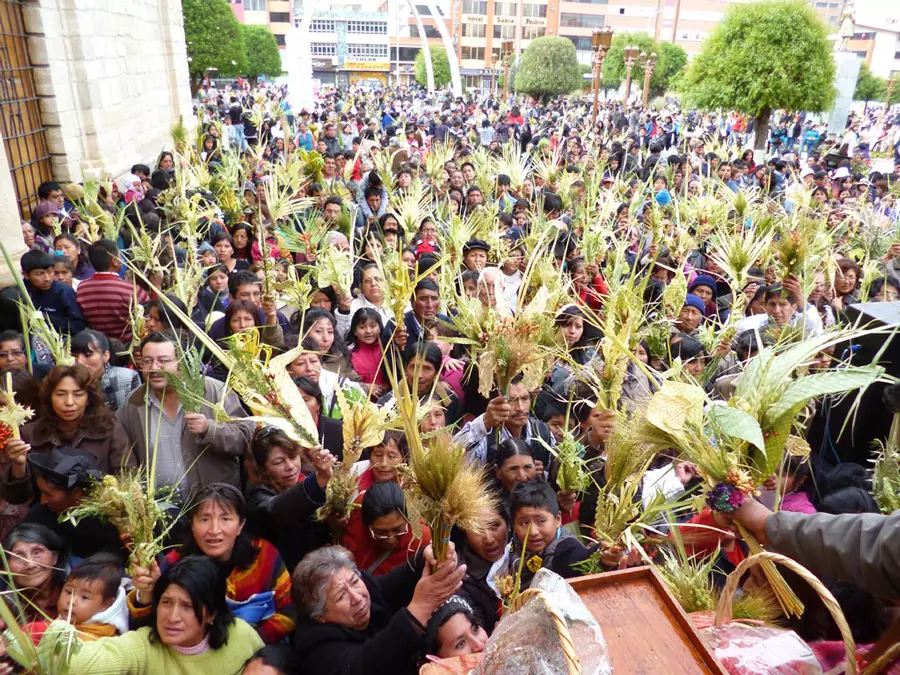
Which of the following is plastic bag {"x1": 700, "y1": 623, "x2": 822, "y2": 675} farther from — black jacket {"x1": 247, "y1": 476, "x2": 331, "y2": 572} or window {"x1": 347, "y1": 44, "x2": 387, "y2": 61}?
window {"x1": 347, "y1": 44, "x2": 387, "y2": 61}

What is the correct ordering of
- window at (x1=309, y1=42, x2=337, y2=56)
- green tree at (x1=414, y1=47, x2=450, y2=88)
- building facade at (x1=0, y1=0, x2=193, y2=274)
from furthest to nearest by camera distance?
window at (x1=309, y1=42, x2=337, y2=56), green tree at (x1=414, y1=47, x2=450, y2=88), building facade at (x1=0, y1=0, x2=193, y2=274)

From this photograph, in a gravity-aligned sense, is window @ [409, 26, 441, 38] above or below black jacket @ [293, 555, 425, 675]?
above

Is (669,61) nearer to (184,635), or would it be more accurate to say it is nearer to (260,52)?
(260,52)

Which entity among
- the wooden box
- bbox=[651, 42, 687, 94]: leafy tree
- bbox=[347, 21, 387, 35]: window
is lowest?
the wooden box

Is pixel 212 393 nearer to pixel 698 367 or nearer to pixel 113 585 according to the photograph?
pixel 113 585

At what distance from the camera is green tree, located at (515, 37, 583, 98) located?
31719 mm

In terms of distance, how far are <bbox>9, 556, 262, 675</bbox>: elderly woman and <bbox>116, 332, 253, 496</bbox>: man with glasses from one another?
38.3 inches

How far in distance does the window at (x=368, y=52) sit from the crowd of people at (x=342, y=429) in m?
61.6

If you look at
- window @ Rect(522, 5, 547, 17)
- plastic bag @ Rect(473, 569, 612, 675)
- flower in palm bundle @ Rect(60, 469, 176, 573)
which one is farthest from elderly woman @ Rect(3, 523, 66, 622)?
window @ Rect(522, 5, 547, 17)

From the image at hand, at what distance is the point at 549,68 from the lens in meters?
31.7

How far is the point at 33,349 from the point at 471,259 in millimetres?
3450

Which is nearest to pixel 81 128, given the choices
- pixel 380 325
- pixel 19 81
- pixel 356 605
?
pixel 19 81

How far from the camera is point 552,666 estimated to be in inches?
46.1

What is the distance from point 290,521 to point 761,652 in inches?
69.7
